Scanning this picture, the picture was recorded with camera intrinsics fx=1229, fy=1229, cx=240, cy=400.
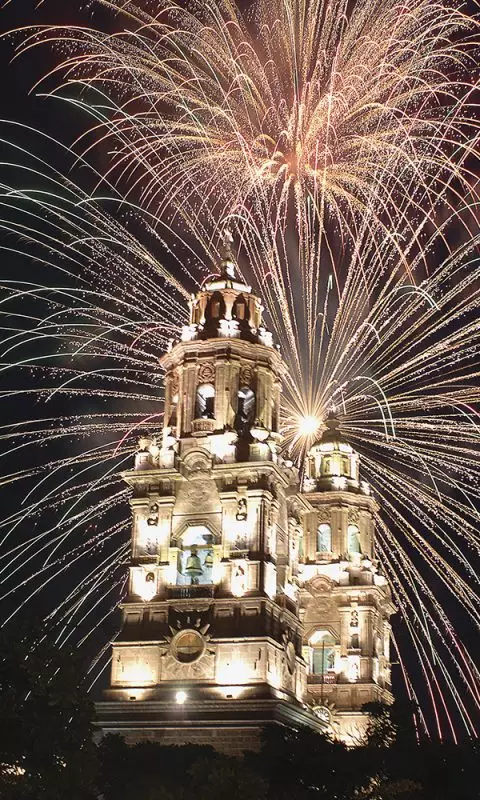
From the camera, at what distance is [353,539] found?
295 ft

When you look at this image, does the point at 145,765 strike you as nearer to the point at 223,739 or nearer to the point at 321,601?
the point at 223,739

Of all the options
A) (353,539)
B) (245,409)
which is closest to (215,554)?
(245,409)

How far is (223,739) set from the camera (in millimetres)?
61938

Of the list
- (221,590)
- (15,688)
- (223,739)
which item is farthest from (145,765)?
(15,688)

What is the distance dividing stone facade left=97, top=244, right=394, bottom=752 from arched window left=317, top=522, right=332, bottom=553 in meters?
12.4

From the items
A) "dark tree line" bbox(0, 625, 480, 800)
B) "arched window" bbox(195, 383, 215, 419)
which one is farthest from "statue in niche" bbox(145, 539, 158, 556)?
"dark tree line" bbox(0, 625, 480, 800)

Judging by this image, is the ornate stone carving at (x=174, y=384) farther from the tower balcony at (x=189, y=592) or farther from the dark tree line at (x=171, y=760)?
the dark tree line at (x=171, y=760)

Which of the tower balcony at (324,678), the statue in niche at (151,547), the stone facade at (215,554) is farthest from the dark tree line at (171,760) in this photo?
the tower balcony at (324,678)

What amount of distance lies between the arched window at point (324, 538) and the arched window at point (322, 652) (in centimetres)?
638

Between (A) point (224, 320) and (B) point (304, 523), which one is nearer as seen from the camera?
(A) point (224, 320)

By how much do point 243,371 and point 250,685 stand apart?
60.4 feet

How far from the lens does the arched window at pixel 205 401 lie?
7056cm

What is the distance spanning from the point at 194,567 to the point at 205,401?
10166mm

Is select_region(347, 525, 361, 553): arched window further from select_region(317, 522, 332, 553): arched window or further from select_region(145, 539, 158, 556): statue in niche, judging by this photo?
select_region(145, 539, 158, 556): statue in niche
